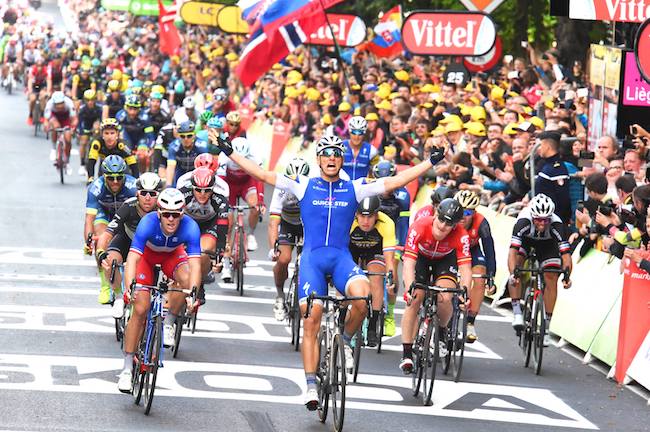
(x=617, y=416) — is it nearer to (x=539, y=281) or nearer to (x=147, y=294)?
(x=539, y=281)

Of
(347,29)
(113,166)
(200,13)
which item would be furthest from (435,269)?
(200,13)

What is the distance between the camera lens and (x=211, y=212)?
53.9ft

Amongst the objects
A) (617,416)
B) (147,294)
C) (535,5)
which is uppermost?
(535,5)

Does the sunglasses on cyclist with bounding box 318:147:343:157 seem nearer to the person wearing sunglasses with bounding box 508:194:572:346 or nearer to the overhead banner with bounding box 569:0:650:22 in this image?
the person wearing sunglasses with bounding box 508:194:572:346

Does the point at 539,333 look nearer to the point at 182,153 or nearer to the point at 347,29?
the point at 182,153

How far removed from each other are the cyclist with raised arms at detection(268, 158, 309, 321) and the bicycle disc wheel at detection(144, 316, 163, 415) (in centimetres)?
430

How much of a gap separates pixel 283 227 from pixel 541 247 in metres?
2.99

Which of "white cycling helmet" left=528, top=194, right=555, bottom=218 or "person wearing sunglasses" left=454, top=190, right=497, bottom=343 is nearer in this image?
"person wearing sunglasses" left=454, top=190, right=497, bottom=343

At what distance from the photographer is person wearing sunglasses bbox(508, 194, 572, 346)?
15438mm

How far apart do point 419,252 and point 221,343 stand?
8.58 ft

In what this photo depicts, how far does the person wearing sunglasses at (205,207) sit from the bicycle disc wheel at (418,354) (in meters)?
3.05

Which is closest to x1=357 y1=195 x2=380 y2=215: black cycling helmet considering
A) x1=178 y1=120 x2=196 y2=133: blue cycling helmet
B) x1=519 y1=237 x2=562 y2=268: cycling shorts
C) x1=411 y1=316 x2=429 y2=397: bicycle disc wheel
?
x1=519 y1=237 x2=562 y2=268: cycling shorts

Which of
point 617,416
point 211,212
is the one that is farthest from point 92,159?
point 617,416

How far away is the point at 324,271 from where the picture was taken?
12781 mm
